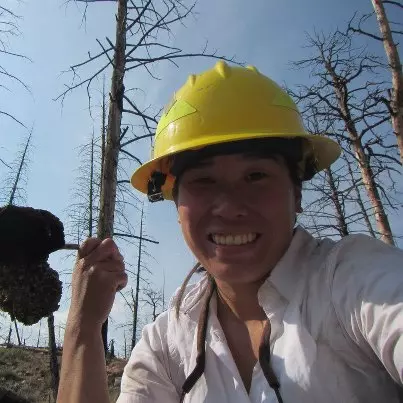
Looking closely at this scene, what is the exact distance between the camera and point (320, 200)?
39.1 ft

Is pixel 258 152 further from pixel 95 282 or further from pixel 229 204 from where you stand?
pixel 95 282

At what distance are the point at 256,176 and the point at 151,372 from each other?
98cm

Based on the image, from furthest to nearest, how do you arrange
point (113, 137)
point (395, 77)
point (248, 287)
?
point (395, 77)
point (113, 137)
point (248, 287)

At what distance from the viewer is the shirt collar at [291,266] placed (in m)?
1.65

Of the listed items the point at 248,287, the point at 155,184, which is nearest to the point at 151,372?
the point at 248,287

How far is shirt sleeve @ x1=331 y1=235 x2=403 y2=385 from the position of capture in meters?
1.20

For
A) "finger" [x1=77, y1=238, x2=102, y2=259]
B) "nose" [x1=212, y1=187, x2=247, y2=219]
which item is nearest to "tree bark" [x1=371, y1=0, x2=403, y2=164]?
"nose" [x1=212, y1=187, x2=247, y2=219]

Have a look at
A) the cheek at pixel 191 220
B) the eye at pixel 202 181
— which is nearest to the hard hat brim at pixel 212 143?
the eye at pixel 202 181

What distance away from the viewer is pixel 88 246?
204 centimetres

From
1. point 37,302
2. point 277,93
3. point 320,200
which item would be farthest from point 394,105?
point 37,302

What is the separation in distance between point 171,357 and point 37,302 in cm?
64

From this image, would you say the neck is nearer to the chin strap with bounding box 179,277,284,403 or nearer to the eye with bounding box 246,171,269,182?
the chin strap with bounding box 179,277,284,403

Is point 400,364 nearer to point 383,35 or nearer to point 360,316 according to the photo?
point 360,316

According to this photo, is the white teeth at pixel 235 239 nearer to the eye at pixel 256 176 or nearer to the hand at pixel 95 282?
the eye at pixel 256 176
